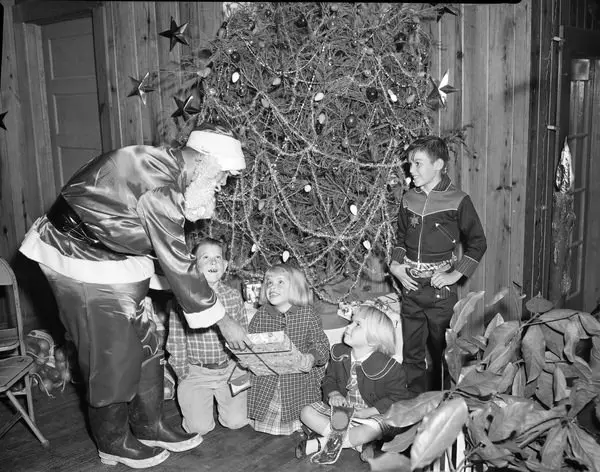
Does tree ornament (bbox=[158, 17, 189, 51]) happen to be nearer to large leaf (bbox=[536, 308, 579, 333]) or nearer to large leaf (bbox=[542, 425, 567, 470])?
large leaf (bbox=[536, 308, 579, 333])

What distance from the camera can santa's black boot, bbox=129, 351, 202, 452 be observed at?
3236 millimetres

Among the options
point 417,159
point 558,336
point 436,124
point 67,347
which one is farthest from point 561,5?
point 67,347

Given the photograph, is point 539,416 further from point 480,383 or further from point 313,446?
point 313,446

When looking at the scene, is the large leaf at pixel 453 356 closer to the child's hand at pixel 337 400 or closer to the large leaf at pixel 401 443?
the large leaf at pixel 401 443

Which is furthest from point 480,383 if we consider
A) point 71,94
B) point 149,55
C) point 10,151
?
point 10,151

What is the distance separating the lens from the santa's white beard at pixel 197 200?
2.97m

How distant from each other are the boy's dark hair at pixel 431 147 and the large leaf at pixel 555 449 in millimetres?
2059

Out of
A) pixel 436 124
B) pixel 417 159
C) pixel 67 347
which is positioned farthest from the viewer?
pixel 67 347

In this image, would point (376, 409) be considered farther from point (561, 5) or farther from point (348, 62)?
→ point (561, 5)

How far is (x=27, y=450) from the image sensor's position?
333 centimetres

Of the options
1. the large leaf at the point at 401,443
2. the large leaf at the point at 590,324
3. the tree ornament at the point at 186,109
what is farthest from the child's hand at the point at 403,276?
the large leaf at the point at 401,443

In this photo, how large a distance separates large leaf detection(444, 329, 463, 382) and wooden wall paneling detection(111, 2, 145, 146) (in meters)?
3.20

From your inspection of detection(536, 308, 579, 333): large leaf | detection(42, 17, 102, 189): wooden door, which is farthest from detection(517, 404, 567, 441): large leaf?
detection(42, 17, 102, 189): wooden door

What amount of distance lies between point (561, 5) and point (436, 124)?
96 centimetres
